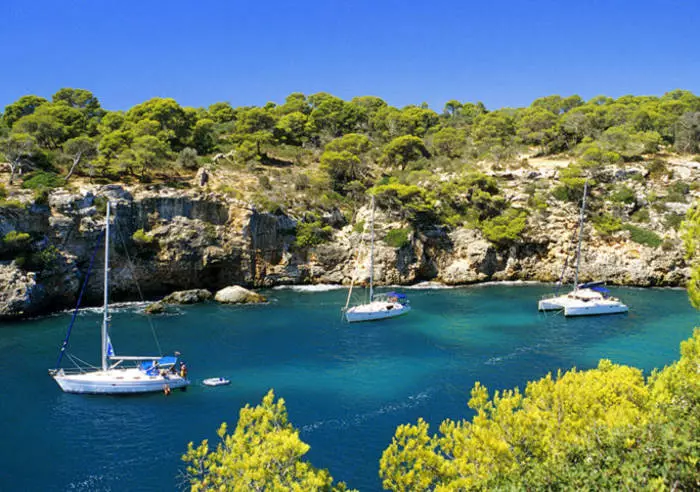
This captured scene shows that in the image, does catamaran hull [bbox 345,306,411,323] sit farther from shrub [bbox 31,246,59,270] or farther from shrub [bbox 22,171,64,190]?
shrub [bbox 22,171,64,190]

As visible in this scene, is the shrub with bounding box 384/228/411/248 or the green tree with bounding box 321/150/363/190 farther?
the green tree with bounding box 321/150/363/190

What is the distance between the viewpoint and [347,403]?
2992cm

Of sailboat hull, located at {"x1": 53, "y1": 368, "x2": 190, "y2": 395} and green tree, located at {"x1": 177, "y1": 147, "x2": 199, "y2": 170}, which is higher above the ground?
green tree, located at {"x1": 177, "y1": 147, "x2": 199, "y2": 170}

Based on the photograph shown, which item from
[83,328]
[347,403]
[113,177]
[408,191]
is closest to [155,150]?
[113,177]

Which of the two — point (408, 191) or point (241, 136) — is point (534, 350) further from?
point (241, 136)

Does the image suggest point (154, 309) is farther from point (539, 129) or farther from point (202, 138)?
point (539, 129)

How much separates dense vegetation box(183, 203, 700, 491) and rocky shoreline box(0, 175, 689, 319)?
44664mm

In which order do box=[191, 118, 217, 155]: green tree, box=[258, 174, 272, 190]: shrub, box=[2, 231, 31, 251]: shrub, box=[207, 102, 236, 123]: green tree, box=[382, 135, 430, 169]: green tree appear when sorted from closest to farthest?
box=[2, 231, 31, 251]: shrub
box=[258, 174, 272, 190]: shrub
box=[191, 118, 217, 155]: green tree
box=[382, 135, 430, 169]: green tree
box=[207, 102, 236, 123]: green tree

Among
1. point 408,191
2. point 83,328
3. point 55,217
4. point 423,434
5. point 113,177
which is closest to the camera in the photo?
point 423,434

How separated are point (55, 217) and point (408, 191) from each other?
136ft

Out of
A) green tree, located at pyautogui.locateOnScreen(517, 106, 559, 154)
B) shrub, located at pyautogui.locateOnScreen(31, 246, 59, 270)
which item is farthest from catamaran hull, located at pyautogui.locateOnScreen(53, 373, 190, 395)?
green tree, located at pyautogui.locateOnScreen(517, 106, 559, 154)

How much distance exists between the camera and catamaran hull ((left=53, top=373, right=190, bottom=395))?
30875mm

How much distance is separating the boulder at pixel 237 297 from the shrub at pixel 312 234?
10671 millimetres

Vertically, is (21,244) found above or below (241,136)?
below
